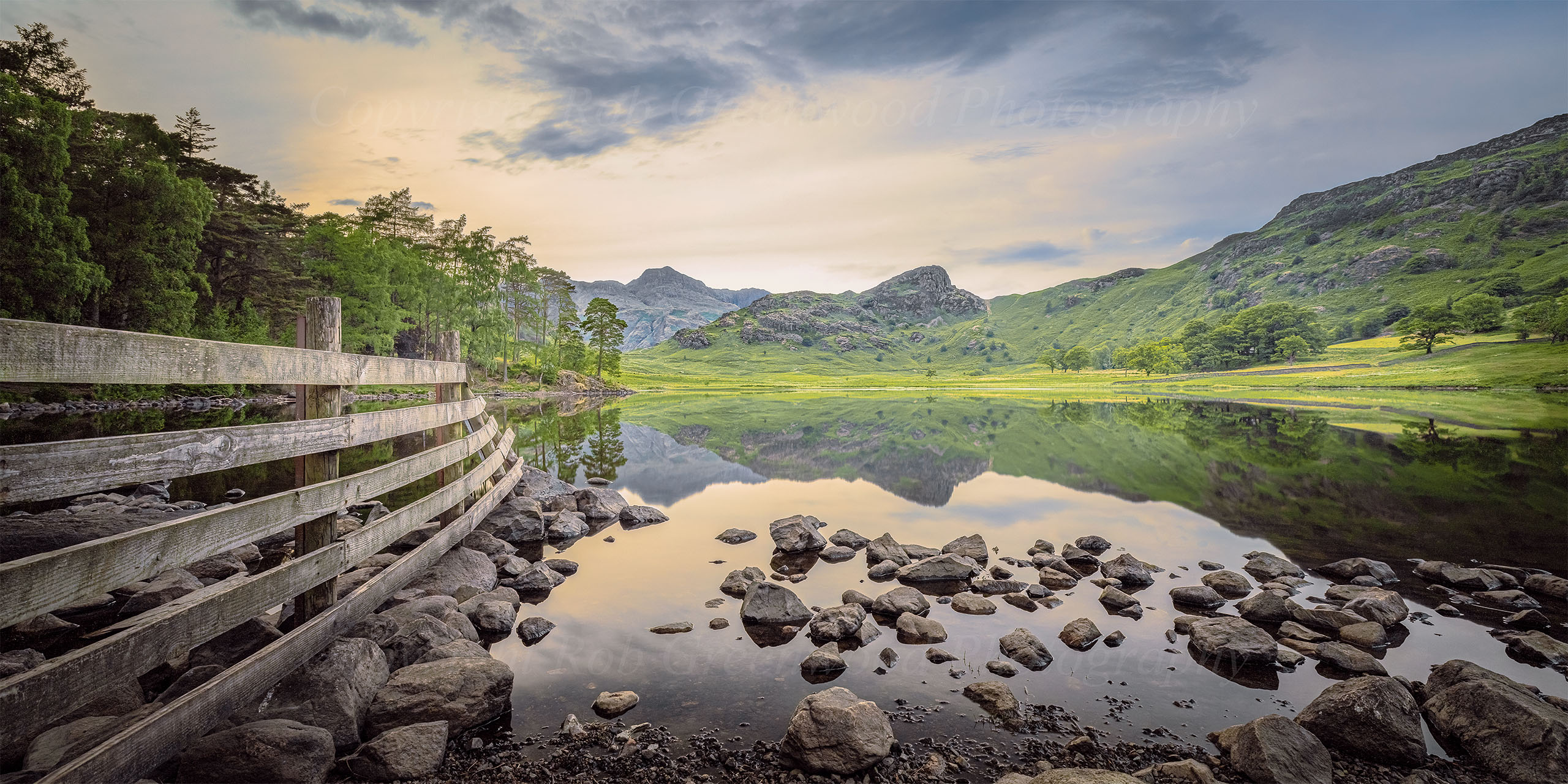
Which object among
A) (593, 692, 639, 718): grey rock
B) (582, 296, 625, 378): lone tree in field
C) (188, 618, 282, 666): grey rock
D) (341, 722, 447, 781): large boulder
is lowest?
(593, 692, 639, 718): grey rock

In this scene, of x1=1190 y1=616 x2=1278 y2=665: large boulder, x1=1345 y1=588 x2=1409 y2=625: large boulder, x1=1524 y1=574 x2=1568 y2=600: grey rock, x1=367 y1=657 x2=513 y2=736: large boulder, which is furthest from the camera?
x1=1524 y1=574 x2=1568 y2=600: grey rock

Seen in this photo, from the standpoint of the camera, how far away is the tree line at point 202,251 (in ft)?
140

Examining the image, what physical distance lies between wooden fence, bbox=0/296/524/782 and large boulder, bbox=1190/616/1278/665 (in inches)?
436

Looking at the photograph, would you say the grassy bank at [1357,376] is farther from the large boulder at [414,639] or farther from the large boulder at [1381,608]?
the large boulder at [414,639]

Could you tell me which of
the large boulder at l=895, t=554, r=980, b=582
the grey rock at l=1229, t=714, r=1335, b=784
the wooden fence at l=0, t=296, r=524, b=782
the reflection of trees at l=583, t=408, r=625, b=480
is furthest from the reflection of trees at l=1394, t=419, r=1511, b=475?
the wooden fence at l=0, t=296, r=524, b=782

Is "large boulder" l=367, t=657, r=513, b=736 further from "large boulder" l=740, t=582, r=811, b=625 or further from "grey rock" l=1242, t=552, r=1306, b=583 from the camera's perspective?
"grey rock" l=1242, t=552, r=1306, b=583

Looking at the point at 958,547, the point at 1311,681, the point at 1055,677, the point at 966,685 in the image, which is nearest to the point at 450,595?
the point at 966,685

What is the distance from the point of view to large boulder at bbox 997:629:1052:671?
808 cm

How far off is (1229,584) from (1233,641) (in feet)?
11.1

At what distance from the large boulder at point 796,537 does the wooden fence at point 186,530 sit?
726cm

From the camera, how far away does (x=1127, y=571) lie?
38.1 ft

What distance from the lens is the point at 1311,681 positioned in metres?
7.69

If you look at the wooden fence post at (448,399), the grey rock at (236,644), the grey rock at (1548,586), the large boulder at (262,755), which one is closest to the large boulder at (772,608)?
the large boulder at (262,755)

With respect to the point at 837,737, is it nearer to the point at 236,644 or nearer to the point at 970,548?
the point at 236,644
